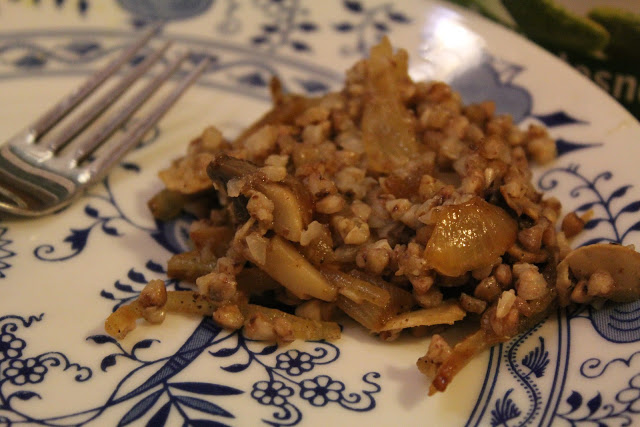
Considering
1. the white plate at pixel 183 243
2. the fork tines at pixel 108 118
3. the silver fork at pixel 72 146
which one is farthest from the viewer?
the fork tines at pixel 108 118

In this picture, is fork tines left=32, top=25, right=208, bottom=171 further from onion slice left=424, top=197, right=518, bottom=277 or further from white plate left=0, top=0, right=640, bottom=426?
onion slice left=424, top=197, right=518, bottom=277

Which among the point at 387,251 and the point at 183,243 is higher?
the point at 387,251

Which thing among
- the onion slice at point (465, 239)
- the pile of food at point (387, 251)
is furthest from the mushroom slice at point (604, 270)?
the onion slice at point (465, 239)

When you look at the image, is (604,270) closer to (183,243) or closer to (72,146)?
(183,243)

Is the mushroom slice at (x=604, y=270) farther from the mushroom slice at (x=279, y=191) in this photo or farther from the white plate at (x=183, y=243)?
the mushroom slice at (x=279, y=191)

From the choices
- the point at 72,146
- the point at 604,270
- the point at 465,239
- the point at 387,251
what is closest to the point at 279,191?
the point at 387,251

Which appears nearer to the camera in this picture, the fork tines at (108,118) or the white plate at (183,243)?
the white plate at (183,243)
